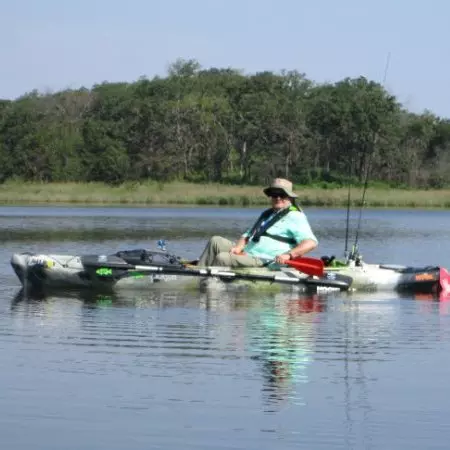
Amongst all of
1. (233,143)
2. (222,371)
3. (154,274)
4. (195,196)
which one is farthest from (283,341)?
(233,143)

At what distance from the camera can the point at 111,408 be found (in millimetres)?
8516

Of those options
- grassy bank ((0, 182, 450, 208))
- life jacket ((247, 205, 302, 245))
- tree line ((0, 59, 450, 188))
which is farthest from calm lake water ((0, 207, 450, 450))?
tree line ((0, 59, 450, 188))

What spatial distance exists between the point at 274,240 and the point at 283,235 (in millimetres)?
145

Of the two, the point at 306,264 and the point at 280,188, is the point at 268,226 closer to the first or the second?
the point at 280,188

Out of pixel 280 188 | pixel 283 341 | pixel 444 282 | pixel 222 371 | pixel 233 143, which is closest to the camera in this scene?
pixel 222 371

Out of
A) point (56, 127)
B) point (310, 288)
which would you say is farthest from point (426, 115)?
point (310, 288)

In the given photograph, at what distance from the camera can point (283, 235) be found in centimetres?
1508

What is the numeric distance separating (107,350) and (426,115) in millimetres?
69638

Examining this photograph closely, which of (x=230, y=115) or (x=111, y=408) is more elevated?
(x=230, y=115)

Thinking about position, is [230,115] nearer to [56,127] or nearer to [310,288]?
[56,127]

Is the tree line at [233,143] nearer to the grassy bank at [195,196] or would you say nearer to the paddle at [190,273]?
the grassy bank at [195,196]

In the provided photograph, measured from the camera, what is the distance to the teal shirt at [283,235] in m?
15.0

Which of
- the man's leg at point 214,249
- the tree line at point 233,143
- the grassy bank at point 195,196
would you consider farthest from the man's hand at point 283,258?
the tree line at point 233,143

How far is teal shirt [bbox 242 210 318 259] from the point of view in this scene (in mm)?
14953
